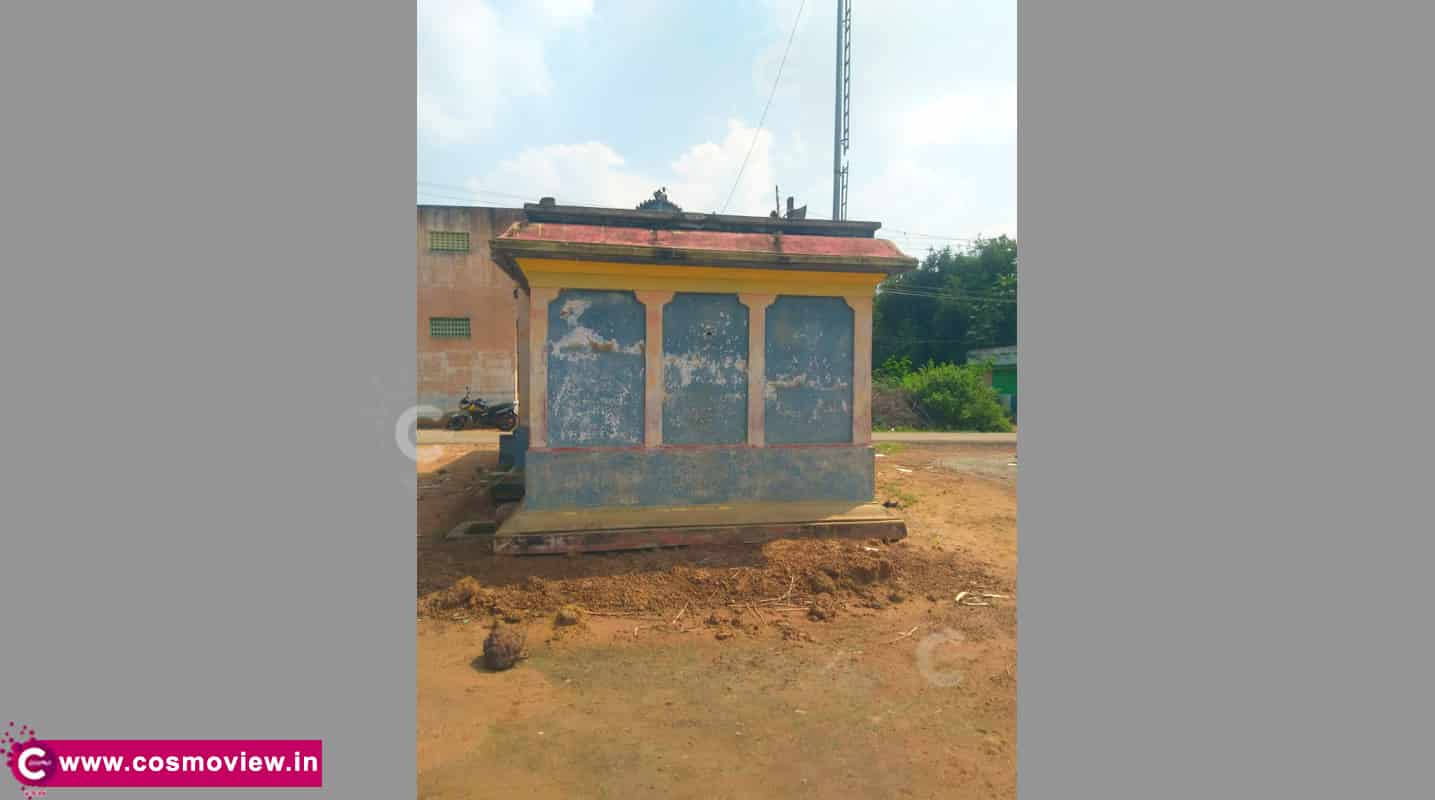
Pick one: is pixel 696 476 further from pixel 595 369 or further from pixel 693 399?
pixel 595 369

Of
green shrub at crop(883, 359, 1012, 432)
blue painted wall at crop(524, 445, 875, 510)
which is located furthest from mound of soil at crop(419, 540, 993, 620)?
green shrub at crop(883, 359, 1012, 432)

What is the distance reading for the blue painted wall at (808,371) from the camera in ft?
23.6

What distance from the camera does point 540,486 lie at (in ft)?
21.6

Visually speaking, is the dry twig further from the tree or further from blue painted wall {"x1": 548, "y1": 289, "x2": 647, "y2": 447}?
the tree

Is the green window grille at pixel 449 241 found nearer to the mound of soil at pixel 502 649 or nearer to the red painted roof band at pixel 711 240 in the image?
the red painted roof band at pixel 711 240

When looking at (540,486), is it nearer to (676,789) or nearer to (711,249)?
(711,249)

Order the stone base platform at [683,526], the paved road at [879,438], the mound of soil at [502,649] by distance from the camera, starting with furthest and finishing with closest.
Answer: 1. the paved road at [879,438]
2. the stone base platform at [683,526]
3. the mound of soil at [502,649]

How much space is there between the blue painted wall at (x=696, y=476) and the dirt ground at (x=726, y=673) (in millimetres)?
648

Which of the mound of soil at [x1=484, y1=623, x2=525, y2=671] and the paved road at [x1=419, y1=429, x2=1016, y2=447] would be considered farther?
the paved road at [x1=419, y1=429, x2=1016, y2=447]

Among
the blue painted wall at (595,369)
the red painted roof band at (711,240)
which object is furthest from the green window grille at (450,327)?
the blue painted wall at (595,369)

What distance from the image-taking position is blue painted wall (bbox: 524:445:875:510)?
664 centimetres

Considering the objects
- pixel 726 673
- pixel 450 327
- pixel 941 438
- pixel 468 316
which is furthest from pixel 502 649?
pixel 450 327

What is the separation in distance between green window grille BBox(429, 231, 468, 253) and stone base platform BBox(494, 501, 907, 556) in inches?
712

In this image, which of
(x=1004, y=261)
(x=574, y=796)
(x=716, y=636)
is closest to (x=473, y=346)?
(x=716, y=636)
